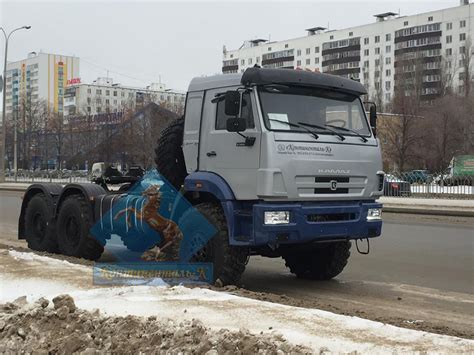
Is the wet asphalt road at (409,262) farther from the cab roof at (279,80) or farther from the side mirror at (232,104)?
the cab roof at (279,80)

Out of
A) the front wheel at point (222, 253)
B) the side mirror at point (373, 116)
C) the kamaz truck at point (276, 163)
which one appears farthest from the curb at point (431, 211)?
the front wheel at point (222, 253)

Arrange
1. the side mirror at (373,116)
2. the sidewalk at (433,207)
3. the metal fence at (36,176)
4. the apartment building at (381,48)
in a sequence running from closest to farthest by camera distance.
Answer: the side mirror at (373,116) < the sidewalk at (433,207) < the metal fence at (36,176) < the apartment building at (381,48)

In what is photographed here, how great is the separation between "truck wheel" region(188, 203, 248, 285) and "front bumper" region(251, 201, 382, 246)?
456mm

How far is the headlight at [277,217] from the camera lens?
7.20 m

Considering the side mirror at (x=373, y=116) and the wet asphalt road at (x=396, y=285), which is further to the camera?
the side mirror at (x=373, y=116)

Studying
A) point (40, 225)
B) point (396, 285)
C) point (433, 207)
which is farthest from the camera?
point (433, 207)

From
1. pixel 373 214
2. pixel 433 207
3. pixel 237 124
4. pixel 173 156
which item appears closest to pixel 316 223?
pixel 373 214

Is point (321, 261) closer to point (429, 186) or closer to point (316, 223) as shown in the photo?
point (316, 223)

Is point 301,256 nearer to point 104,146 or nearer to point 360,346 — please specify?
point 360,346

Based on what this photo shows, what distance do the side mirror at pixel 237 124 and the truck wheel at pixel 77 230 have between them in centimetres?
367

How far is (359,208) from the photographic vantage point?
Result: 312 inches

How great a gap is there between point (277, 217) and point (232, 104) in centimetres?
151

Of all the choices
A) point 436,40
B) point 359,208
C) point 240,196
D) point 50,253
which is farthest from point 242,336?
point 436,40

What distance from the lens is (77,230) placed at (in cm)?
1018
